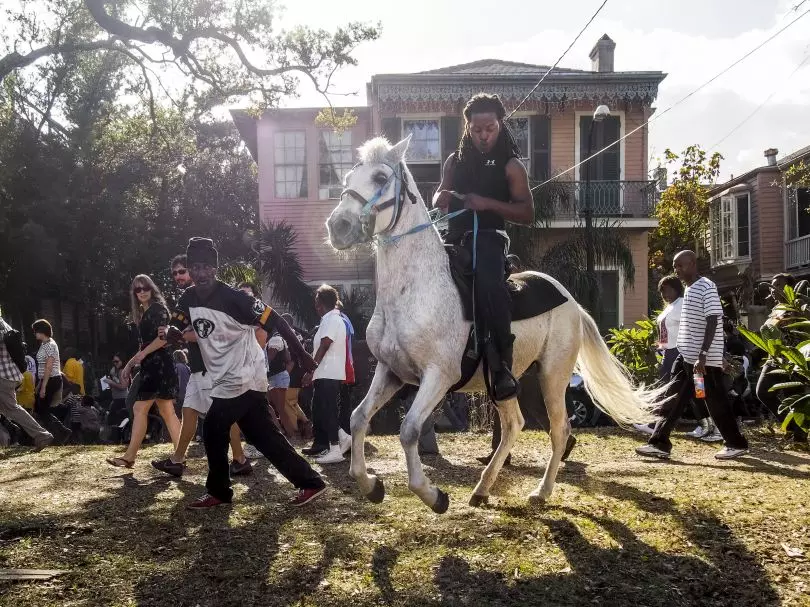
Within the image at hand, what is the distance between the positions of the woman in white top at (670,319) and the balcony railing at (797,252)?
21247 mm

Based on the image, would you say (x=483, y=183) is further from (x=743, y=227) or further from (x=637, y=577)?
(x=743, y=227)

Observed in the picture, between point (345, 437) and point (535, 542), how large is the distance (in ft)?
16.2

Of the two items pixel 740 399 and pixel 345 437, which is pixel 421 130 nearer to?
pixel 740 399

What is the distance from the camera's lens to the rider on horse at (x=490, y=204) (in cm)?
544

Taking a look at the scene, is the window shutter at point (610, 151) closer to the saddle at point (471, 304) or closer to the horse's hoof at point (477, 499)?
the saddle at point (471, 304)

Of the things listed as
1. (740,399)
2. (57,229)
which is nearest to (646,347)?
(740,399)

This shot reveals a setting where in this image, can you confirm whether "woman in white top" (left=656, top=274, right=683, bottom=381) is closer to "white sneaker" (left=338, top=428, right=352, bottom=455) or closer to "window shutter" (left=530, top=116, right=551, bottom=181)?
"white sneaker" (left=338, top=428, right=352, bottom=455)

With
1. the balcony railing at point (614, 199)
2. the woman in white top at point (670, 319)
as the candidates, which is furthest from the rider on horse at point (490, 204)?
the balcony railing at point (614, 199)

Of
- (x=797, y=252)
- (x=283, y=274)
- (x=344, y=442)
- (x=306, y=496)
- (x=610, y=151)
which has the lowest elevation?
(x=344, y=442)

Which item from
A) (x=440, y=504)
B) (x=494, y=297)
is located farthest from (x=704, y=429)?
(x=440, y=504)

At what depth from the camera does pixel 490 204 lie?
18.4 feet

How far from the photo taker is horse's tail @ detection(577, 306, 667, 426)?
7227 millimetres

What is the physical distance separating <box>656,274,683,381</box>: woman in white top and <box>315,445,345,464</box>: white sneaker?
4065mm

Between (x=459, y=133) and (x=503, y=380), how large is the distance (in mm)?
17547
